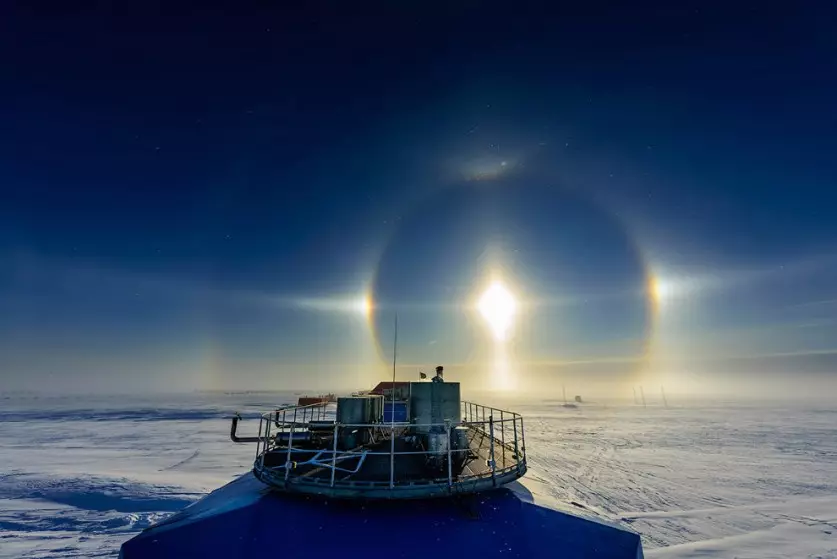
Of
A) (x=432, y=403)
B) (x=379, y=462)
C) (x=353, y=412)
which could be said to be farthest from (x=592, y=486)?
(x=353, y=412)

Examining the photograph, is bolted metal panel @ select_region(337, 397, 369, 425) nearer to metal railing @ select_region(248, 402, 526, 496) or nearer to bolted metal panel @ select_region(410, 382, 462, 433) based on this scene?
metal railing @ select_region(248, 402, 526, 496)

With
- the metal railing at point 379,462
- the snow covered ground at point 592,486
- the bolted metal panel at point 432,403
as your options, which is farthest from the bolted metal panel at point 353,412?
the snow covered ground at point 592,486

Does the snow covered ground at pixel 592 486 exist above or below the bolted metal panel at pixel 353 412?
below

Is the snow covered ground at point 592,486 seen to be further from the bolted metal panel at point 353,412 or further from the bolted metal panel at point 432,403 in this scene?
the bolted metal panel at point 353,412

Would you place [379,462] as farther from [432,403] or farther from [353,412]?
[432,403]

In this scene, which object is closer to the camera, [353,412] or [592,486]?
[353,412]

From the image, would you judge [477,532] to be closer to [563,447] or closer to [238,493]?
[238,493]

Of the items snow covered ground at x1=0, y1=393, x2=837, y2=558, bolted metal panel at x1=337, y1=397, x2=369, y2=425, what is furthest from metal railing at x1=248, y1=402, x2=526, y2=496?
snow covered ground at x1=0, y1=393, x2=837, y2=558

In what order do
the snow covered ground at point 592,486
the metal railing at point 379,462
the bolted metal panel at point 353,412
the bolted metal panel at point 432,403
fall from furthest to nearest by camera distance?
the snow covered ground at point 592,486
the bolted metal panel at point 353,412
the bolted metal panel at point 432,403
the metal railing at point 379,462
